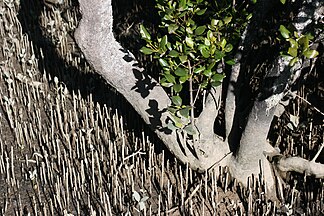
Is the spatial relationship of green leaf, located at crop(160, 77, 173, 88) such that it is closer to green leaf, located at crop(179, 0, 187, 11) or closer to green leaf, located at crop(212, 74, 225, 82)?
green leaf, located at crop(212, 74, 225, 82)

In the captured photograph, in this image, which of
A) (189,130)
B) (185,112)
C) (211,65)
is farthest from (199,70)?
(189,130)

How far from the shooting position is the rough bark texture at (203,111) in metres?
2.53

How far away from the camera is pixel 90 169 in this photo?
2.93 m

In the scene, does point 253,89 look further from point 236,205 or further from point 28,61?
point 28,61

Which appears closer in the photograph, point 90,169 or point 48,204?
point 48,204

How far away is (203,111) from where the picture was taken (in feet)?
9.16

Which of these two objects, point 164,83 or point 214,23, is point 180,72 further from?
point 214,23

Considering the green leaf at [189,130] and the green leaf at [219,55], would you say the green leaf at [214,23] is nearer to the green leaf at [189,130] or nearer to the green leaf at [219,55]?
the green leaf at [219,55]

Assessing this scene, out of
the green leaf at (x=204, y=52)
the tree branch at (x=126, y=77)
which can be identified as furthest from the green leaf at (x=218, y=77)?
the tree branch at (x=126, y=77)

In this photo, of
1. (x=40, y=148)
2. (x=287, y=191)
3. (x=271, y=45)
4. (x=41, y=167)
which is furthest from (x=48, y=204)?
(x=271, y=45)

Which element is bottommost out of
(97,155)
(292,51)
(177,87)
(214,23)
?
(97,155)

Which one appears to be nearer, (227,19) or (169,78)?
(169,78)

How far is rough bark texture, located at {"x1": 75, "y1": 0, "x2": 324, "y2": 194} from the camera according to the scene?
2.53 metres

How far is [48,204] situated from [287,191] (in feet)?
3.36
